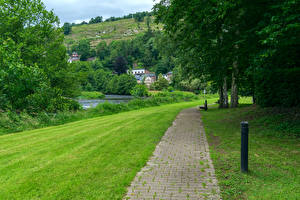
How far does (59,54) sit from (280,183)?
28.6 metres

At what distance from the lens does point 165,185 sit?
4.52 metres

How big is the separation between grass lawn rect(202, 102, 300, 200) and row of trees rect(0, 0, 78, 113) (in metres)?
13.6

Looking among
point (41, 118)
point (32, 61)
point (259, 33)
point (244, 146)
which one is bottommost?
point (41, 118)

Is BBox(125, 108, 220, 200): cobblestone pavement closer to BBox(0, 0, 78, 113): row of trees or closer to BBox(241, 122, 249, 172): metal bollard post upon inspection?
BBox(241, 122, 249, 172): metal bollard post

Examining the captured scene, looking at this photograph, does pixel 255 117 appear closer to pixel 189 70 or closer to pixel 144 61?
pixel 189 70

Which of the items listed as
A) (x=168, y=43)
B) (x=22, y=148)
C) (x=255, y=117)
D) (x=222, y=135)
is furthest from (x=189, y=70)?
(x=22, y=148)

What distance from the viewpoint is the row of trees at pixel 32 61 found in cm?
1666

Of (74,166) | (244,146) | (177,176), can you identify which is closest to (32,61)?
→ (74,166)

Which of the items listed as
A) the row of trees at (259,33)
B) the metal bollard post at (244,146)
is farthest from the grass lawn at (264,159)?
the row of trees at (259,33)

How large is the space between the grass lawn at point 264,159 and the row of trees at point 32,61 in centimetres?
1356

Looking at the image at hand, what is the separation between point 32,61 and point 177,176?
26.3m

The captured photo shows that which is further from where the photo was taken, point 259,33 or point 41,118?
point 41,118

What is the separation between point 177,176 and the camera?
16.3 feet

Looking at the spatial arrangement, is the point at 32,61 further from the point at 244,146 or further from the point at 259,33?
the point at 244,146
